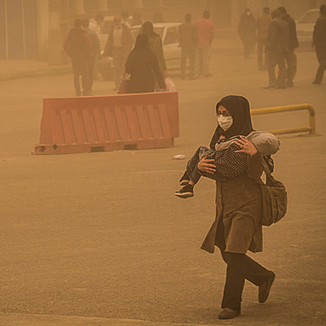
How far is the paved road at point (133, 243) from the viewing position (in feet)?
18.0

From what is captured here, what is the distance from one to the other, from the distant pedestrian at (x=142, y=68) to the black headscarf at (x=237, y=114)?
30.4ft

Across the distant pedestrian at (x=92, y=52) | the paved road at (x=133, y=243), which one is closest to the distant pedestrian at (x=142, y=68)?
the paved road at (x=133, y=243)

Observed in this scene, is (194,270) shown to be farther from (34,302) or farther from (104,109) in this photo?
(104,109)

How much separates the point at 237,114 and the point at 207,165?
13.7 inches

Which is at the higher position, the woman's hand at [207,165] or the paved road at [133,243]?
the woman's hand at [207,165]

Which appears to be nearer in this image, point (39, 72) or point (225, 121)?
point (225, 121)

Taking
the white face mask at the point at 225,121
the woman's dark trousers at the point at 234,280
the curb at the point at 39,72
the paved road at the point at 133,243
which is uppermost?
the white face mask at the point at 225,121

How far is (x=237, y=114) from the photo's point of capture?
502cm

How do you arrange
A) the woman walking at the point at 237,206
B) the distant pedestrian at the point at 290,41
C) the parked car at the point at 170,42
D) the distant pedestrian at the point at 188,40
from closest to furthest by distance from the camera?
the woman walking at the point at 237,206 → the distant pedestrian at the point at 290,41 → the distant pedestrian at the point at 188,40 → the parked car at the point at 170,42

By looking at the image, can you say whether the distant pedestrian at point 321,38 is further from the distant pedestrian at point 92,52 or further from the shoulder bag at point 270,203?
the shoulder bag at point 270,203

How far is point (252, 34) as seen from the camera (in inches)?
1387

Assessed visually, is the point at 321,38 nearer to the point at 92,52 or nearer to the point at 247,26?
the point at 92,52

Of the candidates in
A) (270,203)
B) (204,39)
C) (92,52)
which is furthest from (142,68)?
(204,39)

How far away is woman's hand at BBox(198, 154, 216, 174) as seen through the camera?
507 centimetres
